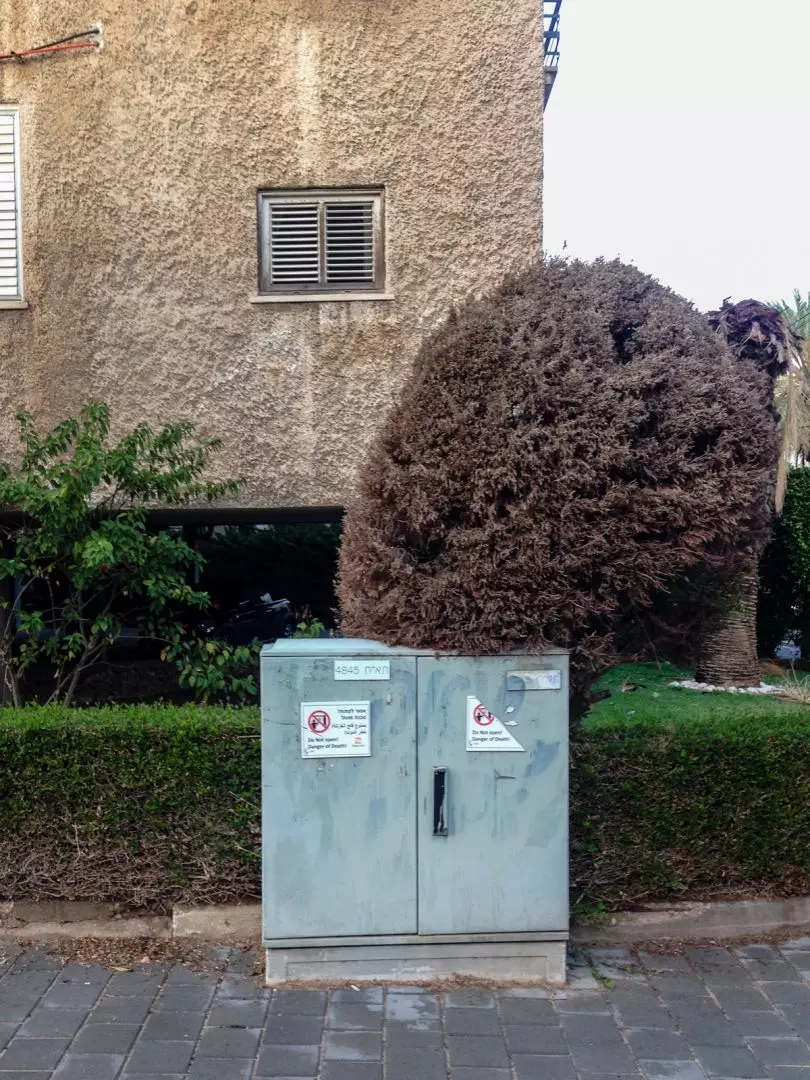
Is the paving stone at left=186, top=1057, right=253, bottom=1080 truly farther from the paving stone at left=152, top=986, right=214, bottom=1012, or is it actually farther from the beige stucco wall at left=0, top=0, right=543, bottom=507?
the beige stucco wall at left=0, top=0, right=543, bottom=507

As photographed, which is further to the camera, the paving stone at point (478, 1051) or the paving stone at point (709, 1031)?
the paving stone at point (709, 1031)

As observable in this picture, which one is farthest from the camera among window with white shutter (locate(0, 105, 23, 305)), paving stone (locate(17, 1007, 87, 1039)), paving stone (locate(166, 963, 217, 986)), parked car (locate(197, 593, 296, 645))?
parked car (locate(197, 593, 296, 645))

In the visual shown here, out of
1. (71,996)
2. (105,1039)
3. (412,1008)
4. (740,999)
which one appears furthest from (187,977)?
(740,999)

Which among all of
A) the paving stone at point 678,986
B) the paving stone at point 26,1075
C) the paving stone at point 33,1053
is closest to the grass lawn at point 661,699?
the paving stone at point 678,986

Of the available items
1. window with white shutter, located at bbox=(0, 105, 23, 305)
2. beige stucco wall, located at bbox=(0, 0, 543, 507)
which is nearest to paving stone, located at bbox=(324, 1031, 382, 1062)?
beige stucco wall, located at bbox=(0, 0, 543, 507)

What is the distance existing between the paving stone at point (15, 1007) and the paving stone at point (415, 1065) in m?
1.58

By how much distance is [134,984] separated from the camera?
4543 millimetres

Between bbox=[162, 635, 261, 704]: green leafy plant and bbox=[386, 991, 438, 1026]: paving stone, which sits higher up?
bbox=[162, 635, 261, 704]: green leafy plant

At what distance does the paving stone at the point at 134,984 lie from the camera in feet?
14.6

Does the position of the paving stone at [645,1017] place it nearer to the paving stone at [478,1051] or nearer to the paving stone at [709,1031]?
the paving stone at [709,1031]

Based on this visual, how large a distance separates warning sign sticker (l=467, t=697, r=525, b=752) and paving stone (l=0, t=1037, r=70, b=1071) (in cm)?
207

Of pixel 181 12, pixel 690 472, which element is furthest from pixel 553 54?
pixel 690 472

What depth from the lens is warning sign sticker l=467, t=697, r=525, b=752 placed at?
449cm

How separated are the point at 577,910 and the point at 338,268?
15.4ft
